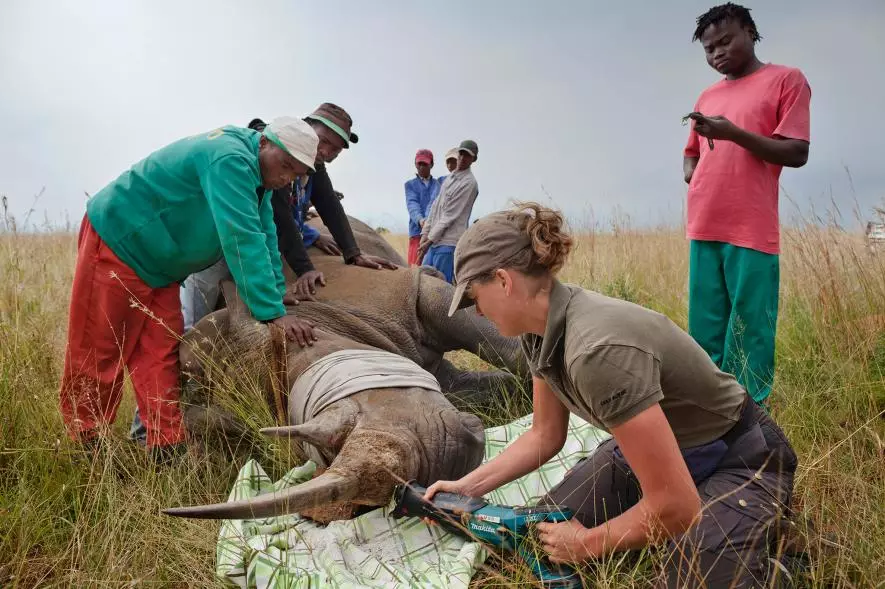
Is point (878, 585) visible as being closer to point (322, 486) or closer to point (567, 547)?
point (567, 547)

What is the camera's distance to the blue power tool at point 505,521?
2.42m

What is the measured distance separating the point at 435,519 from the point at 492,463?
31 centimetres

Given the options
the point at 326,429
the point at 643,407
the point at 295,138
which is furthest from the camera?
the point at 295,138

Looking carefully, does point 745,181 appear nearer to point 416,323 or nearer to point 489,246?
point 416,323

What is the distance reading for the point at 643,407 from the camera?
206 centimetres

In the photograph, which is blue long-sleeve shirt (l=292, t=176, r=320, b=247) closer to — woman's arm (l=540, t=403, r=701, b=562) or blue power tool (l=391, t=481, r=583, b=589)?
blue power tool (l=391, t=481, r=583, b=589)

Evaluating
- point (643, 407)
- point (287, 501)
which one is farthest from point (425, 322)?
point (643, 407)

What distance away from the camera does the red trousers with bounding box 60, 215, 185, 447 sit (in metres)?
3.82

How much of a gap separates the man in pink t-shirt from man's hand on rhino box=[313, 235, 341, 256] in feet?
8.35

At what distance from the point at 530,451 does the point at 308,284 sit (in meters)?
2.30

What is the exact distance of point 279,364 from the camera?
3809 millimetres

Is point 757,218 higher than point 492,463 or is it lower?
higher

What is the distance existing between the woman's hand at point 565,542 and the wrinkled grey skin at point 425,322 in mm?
2034

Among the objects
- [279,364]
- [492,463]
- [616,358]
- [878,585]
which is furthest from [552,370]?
[279,364]
